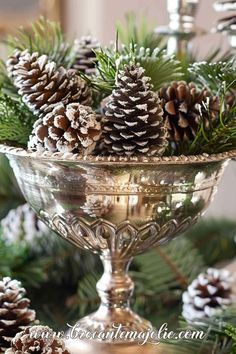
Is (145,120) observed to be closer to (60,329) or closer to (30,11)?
(60,329)

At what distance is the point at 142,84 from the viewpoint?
1.30 ft

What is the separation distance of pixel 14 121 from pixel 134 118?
10 cm

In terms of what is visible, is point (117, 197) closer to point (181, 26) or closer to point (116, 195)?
point (116, 195)

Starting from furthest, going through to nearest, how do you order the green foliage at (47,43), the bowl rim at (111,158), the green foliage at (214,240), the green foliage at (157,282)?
the green foliage at (214,240), the green foliage at (157,282), the green foliage at (47,43), the bowl rim at (111,158)

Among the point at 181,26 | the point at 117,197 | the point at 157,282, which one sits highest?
the point at 181,26

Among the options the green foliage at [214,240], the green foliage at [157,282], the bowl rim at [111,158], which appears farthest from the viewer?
the green foliage at [214,240]

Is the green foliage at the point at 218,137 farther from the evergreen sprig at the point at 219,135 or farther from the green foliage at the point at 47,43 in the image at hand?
the green foliage at the point at 47,43

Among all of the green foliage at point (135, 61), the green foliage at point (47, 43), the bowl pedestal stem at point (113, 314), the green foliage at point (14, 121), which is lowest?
the bowl pedestal stem at point (113, 314)

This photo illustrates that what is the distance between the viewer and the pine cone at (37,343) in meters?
0.40

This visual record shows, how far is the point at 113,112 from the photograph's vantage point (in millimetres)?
399

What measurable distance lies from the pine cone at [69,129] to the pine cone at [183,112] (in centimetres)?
6

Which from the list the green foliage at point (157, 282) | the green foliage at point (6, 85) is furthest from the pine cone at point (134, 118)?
the green foliage at point (157, 282)

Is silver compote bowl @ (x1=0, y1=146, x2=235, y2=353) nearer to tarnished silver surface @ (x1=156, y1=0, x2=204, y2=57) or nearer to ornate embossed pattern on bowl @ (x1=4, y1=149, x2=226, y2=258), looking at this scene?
ornate embossed pattern on bowl @ (x1=4, y1=149, x2=226, y2=258)

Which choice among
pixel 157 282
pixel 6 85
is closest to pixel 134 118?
pixel 6 85
